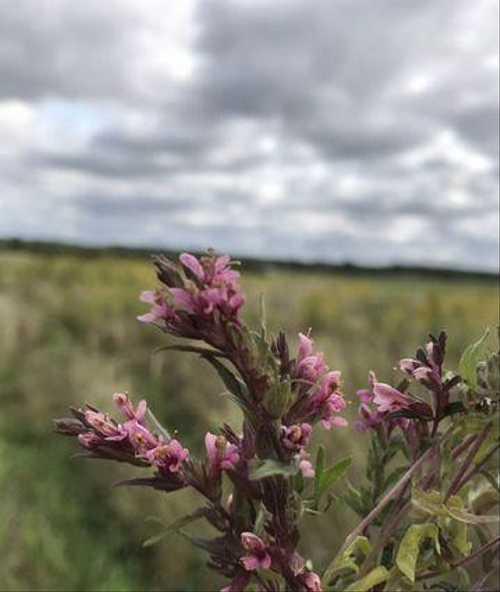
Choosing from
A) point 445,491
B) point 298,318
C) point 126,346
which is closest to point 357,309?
point 298,318

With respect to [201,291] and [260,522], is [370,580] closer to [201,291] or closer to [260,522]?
[260,522]

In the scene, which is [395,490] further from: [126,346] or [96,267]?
[96,267]

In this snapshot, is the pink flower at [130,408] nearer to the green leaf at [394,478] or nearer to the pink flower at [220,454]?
the pink flower at [220,454]

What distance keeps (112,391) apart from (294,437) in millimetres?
3388

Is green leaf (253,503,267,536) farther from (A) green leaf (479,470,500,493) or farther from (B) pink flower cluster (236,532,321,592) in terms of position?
(A) green leaf (479,470,500,493)

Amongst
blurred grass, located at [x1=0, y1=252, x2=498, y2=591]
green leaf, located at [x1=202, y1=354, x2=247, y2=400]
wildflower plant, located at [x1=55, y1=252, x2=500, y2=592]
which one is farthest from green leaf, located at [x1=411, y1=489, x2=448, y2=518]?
blurred grass, located at [x1=0, y1=252, x2=498, y2=591]

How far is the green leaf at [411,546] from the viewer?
54 cm

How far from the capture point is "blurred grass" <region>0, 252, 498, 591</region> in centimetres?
269

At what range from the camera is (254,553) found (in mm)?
526

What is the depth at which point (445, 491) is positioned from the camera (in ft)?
1.88

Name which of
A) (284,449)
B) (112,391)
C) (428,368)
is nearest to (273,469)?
(284,449)

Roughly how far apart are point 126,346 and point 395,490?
431 centimetres

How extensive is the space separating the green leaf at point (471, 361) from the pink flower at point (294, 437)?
0.31 ft

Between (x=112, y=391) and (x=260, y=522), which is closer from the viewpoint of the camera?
(x=260, y=522)
